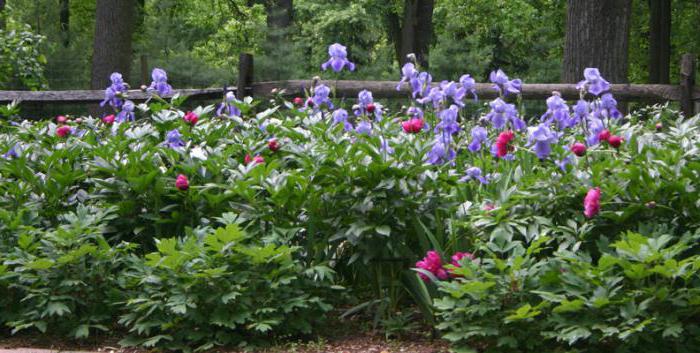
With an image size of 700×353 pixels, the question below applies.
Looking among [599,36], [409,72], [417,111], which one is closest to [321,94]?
[417,111]

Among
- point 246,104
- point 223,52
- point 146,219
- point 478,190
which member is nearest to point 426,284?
point 478,190

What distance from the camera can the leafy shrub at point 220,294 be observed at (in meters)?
3.61

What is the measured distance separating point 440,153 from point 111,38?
1000 centimetres

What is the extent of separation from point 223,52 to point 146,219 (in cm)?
2768

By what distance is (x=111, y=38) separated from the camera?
1313 centimetres

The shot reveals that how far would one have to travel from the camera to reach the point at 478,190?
14.0ft

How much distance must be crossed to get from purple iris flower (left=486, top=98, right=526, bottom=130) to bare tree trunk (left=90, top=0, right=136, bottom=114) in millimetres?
9596

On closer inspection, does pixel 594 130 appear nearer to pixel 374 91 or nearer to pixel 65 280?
pixel 65 280

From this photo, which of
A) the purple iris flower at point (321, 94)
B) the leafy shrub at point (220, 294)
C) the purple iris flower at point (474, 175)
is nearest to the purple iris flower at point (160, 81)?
the purple iris flower at point (321, 94)

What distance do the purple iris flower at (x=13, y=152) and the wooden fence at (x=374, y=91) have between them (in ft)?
12.1

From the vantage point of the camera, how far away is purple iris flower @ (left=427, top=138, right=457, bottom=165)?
4.20 metres

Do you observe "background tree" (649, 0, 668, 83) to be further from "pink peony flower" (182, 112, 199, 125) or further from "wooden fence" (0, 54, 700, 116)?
"pink peony flower" (182, 112, 199, 125)

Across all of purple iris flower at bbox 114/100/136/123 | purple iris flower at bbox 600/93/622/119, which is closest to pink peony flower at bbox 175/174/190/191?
purple iris flower at bbox 114/100/136/123

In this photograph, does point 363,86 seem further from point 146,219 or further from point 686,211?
point 686,211
